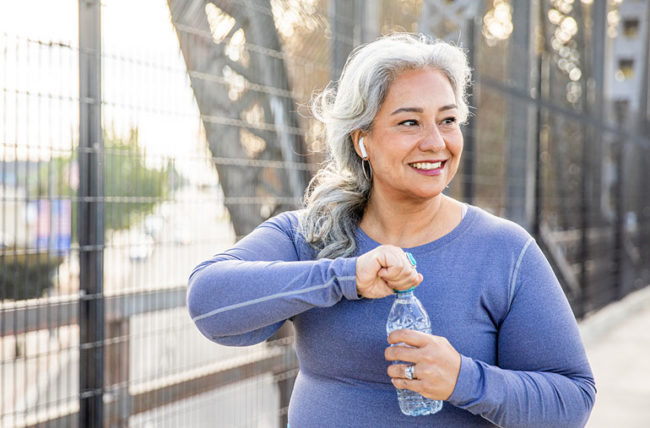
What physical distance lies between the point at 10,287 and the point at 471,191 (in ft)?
11.1

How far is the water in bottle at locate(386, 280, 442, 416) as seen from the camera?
1747 millimetres

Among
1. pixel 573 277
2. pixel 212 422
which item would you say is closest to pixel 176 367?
pixel 212 422

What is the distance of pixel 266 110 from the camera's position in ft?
12.5

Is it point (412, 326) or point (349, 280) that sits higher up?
point (349, 280)

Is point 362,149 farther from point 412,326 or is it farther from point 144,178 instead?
point 144,178

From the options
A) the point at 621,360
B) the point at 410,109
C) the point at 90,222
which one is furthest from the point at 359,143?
the point at 621,360

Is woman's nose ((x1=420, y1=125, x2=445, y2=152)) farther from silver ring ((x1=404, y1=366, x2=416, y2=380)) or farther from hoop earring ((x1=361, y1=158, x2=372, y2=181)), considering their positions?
silver ring ((x1=404, y1=366, x2=416, y2=380))

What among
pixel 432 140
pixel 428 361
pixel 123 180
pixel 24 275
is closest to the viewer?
pixel 428 361

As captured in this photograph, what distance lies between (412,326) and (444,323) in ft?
0.31

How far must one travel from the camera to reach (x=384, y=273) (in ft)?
5.27

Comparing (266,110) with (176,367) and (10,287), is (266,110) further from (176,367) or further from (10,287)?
(10,287)

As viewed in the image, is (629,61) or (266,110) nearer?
(266,110)

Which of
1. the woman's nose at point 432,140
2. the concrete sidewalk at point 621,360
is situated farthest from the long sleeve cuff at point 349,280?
the concrete sidewalk at point 621,360

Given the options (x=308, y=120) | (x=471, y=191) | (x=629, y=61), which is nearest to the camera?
(x=308, y=120)
